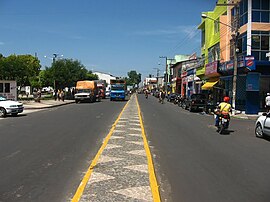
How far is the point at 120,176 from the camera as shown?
690 centimetres

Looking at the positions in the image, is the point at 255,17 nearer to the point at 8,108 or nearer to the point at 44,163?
the point at 8,108

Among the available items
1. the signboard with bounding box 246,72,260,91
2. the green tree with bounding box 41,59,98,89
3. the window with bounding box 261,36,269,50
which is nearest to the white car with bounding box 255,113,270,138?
the signboard with bounding box 246,72,260,91

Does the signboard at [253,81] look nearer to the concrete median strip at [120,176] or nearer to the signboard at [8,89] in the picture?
the concrete median strip at [120,176]

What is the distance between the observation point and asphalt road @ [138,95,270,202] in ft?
19.6

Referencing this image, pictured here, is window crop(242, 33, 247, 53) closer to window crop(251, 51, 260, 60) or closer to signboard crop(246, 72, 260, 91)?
window crop(251, 51, 260, 60)

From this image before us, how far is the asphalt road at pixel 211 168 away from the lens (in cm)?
596

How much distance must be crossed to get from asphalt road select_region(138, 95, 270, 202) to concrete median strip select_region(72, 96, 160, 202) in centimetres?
26

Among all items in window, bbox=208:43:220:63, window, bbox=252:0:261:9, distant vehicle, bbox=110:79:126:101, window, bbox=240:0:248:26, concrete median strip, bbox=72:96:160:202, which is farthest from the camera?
distant vehicle, bbox=110:79:126:101

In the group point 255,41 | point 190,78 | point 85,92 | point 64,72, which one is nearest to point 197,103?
point 255,41

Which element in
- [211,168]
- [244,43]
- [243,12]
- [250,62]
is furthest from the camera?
[243,12]

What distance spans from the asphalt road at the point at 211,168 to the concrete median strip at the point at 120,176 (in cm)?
26

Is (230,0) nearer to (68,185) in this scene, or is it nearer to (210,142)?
(210,142)

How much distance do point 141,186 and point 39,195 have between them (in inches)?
69.9

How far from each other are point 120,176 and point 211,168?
229 centimetres
